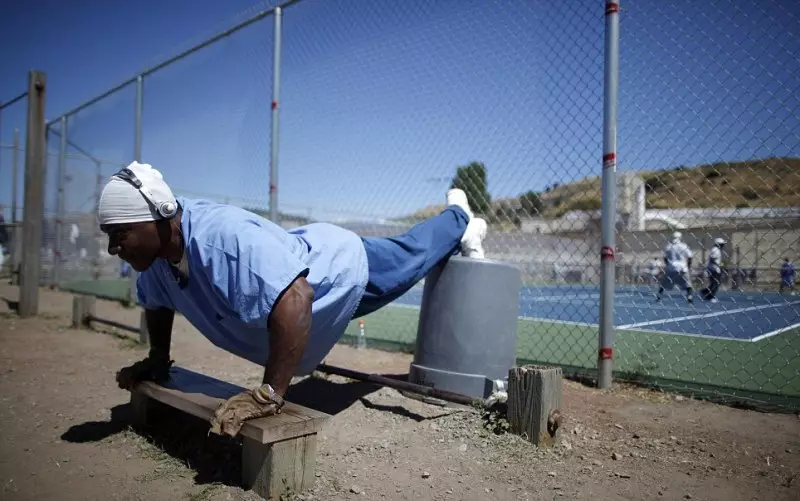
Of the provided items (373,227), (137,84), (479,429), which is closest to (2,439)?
(479,429)

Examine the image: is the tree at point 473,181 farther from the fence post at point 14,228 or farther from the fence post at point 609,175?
the fence post at point 14,228

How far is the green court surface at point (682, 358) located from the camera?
3465mm

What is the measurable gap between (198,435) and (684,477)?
2.30m

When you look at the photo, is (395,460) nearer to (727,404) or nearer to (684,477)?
(684,477)

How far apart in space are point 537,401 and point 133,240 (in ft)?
6.21

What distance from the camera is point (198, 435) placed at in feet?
8.77

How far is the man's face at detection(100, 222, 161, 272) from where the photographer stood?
6.81ft

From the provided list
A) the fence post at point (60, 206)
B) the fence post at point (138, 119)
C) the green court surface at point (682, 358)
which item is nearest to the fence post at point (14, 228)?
the fence post at point (60, 206)

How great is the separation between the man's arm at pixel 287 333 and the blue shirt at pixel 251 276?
0.04 m

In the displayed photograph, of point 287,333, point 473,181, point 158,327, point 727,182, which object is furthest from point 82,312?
point 727,182

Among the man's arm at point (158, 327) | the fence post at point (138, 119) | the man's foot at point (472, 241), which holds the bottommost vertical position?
the man's arm at point (158, 327)

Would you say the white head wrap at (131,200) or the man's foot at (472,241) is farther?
the man's foot at (472,241)

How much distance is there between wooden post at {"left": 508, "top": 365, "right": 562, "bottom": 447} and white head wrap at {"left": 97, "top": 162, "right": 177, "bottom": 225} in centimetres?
175

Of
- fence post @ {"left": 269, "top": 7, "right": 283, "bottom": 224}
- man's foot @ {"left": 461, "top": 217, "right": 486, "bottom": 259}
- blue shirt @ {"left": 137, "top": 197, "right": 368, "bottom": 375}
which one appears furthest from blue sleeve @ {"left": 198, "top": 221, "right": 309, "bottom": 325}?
fence post @ {"left": 269, "top": 7, "right": 283, "bottom": 224}
